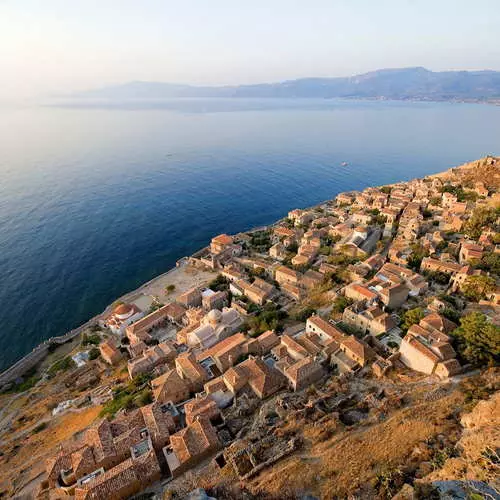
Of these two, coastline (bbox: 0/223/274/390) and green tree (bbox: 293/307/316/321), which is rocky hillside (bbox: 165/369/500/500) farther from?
coastline (bbox: 0/223/274/390)

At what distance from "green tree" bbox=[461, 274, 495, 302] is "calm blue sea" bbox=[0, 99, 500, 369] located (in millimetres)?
47960

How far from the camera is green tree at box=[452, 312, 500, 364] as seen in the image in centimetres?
2509

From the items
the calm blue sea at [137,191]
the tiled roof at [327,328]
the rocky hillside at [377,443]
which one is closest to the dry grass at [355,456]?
the rocky hillside at [377,443]

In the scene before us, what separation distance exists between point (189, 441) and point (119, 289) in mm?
38643

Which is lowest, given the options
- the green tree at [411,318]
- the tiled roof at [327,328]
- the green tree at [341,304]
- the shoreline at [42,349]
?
the shoreline at [42,349]

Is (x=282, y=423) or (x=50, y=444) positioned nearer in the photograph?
(x=282, y=423)

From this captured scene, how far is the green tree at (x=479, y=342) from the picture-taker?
25.1 meters

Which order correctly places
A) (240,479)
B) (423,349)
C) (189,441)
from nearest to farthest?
(240,479) → (189,441) → (423,349)

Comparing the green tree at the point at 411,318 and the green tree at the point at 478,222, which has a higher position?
the green tree at the point at 478,222

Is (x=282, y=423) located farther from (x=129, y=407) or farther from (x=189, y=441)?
(x=129, y=407)

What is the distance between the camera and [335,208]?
7356cm

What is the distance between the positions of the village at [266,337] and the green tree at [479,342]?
0.19m

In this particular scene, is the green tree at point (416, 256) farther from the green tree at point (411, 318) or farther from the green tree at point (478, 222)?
the green tree at point (411, 318)

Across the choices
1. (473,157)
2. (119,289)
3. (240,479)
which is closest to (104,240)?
(119,289)
